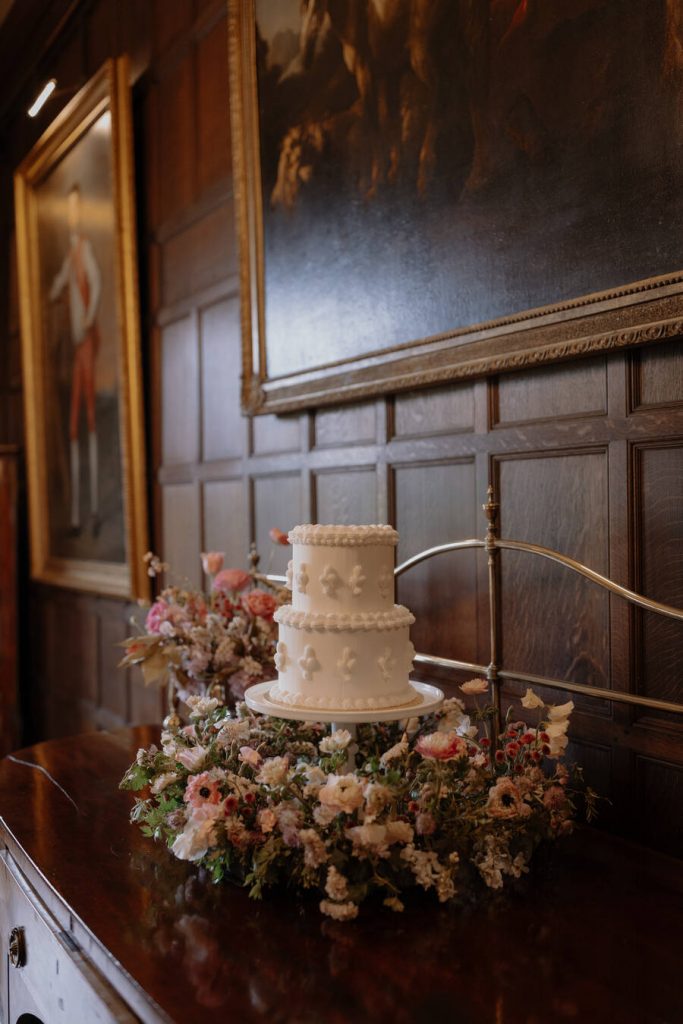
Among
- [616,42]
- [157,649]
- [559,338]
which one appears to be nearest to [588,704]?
[559,338]

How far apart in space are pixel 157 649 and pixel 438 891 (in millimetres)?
1276

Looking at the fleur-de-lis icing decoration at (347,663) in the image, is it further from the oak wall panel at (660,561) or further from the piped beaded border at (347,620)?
the oak wall panel at (660,561)

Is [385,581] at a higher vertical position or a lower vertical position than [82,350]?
lower

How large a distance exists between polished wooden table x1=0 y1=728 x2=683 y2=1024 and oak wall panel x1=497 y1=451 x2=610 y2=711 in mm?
390

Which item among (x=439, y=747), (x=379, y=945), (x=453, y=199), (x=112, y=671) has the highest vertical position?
(x=453, y=199)

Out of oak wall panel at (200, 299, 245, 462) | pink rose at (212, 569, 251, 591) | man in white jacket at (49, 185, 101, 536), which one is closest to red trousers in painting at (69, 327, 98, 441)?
man in white jacket at (49, 185, 101, 536)

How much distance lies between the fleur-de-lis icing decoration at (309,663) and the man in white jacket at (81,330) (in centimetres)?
327

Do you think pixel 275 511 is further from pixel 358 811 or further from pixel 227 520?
pixel 358 811

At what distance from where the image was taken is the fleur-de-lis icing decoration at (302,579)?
1.70 m

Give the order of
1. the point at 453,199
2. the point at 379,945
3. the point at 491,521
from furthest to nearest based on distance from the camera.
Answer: the point at 453,199 → the point at 491,521 → the point at 379,945

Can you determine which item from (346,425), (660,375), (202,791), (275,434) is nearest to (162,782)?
(202,791)

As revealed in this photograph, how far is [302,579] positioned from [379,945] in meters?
0.64

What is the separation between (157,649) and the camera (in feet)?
8.34

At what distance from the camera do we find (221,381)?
3568 millimetres
